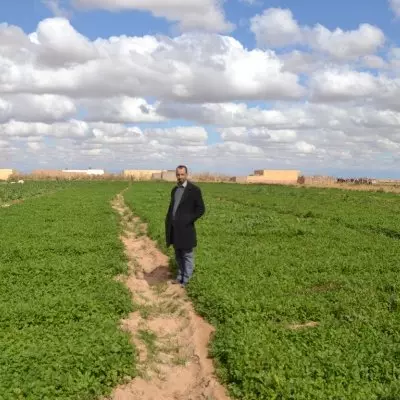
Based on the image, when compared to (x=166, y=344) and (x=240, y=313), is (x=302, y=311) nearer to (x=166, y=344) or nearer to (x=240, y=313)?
(x=240, y=313)

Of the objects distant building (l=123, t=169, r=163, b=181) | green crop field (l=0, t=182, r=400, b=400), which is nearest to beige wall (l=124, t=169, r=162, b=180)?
distant building (l=123, t=169, r=163, b=181)

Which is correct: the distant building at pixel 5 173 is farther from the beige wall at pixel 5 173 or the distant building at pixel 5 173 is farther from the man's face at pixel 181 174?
the man's face at pixel 181 174

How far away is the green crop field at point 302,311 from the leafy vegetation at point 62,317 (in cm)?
173

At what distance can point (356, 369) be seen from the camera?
269 inches

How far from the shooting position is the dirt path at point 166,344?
6898 millimetres

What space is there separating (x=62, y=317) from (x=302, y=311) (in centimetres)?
450

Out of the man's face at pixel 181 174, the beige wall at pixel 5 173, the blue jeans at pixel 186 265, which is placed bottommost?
the blue jeans at pixel 186 265

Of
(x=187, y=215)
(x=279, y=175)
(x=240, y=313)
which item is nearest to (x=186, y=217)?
(x=187, y=215)

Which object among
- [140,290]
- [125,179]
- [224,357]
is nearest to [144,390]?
[224,357]

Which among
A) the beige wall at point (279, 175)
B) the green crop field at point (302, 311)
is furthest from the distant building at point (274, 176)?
the green crop field at point (302, 311)

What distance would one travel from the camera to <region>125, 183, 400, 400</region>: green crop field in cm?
660

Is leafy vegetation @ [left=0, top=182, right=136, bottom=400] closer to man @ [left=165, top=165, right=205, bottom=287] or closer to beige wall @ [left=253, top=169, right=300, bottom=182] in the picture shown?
man @ [left=165, top=165, right=205, bottom=287]

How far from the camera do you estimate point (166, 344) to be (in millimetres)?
8617

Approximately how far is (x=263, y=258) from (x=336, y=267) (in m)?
2.05
